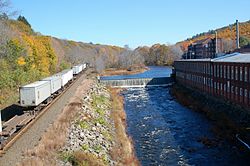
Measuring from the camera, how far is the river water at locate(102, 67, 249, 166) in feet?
84.9

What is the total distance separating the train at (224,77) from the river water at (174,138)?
4799mm

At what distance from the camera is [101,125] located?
29.6 m

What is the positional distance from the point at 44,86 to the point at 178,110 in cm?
2267

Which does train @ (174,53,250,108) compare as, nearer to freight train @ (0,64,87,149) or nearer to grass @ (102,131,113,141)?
grass @ (102,131,113,141)

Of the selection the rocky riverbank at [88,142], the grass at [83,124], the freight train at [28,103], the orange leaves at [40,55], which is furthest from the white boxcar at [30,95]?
the orange leaves at [40,55]

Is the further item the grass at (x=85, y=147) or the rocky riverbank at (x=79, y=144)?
the grass at (x=85, y=147)

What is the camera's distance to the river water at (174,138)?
25.9m

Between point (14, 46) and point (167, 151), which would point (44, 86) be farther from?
point (14, 46)

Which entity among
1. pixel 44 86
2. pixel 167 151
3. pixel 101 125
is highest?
pixel 44 86

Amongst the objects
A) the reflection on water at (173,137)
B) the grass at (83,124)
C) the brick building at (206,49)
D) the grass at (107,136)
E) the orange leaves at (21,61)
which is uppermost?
the brick building at (206,49)

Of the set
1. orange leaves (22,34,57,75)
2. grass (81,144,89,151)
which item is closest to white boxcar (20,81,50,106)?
grass (81,144,89,151)

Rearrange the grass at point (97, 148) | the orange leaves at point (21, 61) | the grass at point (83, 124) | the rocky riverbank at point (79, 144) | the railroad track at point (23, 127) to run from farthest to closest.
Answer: the orange leaves at point (21, 61) < the grass at point (83, 124) < the grass at point (97, 148) < the railroad track at point (23, 127) < the rocky riverbank at point (79, 144)

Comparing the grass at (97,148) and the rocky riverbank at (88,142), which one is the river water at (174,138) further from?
the grass at (97,148)

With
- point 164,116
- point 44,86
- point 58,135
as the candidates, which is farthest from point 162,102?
point 58,135
